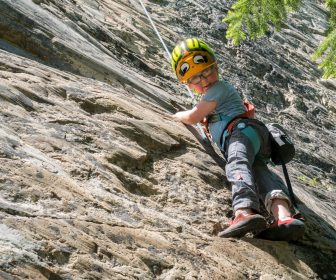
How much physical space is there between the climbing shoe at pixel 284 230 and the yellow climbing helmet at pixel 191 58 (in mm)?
2051

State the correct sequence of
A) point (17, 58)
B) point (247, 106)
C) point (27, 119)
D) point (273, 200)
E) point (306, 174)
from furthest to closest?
point (306, 174) < point (247, 106) < point (17, 58) < point (273, 200) < point (27, 119)

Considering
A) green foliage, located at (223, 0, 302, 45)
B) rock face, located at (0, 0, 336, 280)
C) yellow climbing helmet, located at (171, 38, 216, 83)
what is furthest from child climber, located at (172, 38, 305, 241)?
green foliage, located at (223, 0, 302, 45)

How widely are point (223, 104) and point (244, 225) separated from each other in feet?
6.17

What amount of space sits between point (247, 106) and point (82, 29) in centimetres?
306

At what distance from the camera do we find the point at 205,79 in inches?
221

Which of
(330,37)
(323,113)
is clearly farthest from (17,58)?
(323,113)

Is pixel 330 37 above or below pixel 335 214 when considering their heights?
above

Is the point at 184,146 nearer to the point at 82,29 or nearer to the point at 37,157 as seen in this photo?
the point at 37,157

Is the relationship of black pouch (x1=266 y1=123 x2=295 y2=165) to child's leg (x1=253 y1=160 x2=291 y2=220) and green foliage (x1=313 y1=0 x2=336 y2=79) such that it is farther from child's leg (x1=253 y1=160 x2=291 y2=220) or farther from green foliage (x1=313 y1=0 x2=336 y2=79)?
green foliage (x1=313 y1=0 x2=336 y2=79)

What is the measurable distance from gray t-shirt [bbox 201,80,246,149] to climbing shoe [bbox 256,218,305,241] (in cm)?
135

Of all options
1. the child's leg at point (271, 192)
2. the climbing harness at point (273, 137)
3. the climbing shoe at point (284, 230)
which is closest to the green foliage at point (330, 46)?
the climbing harness at point (273, 137)

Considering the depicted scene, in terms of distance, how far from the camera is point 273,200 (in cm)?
466

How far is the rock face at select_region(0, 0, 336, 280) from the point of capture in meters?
3.22

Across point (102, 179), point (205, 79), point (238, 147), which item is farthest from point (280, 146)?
point (102, 179)
